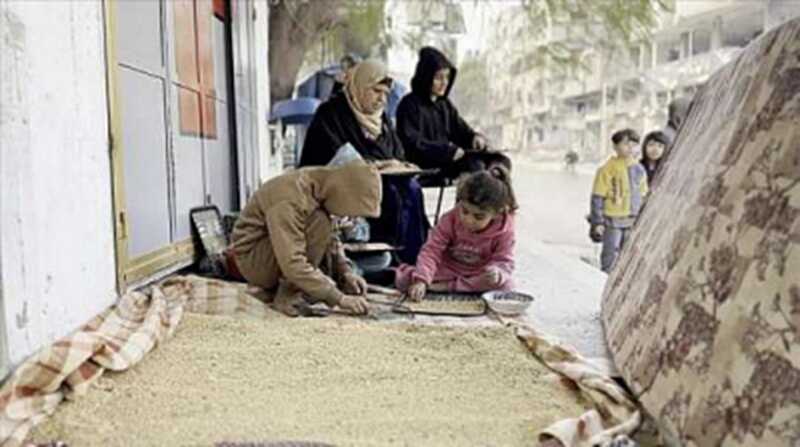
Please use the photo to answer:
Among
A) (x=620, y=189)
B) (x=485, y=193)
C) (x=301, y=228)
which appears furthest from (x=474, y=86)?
(x=301, y=228)

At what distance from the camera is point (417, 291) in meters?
2.75

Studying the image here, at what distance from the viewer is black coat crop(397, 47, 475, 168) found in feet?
13.2

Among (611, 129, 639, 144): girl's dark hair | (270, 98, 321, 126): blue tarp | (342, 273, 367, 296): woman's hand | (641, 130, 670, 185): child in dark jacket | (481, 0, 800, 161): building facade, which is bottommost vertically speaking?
(342, 273, 367, 296): woman's hand

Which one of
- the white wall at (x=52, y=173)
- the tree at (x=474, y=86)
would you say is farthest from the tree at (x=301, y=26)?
the white wall at (x=52, y=173)

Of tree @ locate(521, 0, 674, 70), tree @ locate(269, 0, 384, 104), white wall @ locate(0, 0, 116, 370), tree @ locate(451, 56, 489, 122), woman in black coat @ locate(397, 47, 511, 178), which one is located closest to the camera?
white wall @ locate(0, 0, 116, 370)

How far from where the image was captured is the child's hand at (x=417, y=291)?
108 inches

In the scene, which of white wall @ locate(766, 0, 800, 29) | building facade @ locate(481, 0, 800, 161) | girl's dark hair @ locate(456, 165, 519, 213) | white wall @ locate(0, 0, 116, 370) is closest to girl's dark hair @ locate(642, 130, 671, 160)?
building facade @ locate(481, 0, 800, 161)

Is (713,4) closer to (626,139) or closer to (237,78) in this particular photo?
(626,139)

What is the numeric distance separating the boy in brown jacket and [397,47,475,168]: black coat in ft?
4.73

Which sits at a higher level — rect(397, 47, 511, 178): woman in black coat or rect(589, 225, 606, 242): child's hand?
rect(397, 47, 511, 178): woman in black coat

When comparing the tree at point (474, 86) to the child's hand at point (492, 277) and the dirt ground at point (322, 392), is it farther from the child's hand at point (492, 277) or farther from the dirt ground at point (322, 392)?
the dirt ground at point (322, 392)

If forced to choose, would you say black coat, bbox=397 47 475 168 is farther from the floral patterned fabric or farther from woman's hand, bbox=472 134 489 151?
the floral patterned fabric

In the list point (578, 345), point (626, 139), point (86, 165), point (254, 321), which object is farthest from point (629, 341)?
point (626, 139)

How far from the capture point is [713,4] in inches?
282
